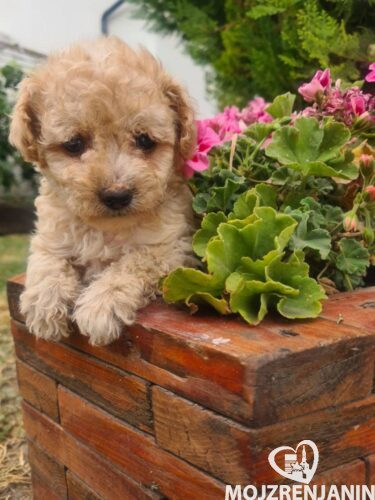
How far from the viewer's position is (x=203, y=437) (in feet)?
4.21

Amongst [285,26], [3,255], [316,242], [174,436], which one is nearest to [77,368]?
[174,436]

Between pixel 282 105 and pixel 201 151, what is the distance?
1.18 feet

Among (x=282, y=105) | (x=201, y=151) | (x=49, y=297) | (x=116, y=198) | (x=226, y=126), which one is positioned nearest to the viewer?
(x=116, y=198)

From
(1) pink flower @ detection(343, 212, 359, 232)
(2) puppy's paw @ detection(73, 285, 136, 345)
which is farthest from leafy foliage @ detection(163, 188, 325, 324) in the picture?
(1) pink flower @ detection(343, 212, 359, 232)

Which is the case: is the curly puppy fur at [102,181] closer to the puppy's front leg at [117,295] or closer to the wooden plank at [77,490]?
the puppy's front leg at [117,295]

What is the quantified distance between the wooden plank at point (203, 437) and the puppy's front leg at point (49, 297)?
43cm

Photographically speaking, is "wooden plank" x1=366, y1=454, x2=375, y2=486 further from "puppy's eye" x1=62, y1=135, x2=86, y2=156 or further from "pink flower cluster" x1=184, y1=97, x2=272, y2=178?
"puppy's eye" x1=62, y1=135, x2=86, y2=156

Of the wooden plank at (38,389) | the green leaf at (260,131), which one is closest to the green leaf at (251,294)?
the green leaf at (260,131)

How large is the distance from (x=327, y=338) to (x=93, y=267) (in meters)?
0.87

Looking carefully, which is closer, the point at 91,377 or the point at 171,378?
the point at 171,378

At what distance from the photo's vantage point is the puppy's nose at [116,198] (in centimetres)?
161

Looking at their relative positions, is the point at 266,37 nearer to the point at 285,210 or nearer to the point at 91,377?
the point at 285,210

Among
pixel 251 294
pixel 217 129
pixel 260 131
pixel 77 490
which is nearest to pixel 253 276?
pixel 251 294

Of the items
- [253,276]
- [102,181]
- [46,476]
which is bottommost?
[46,476]
